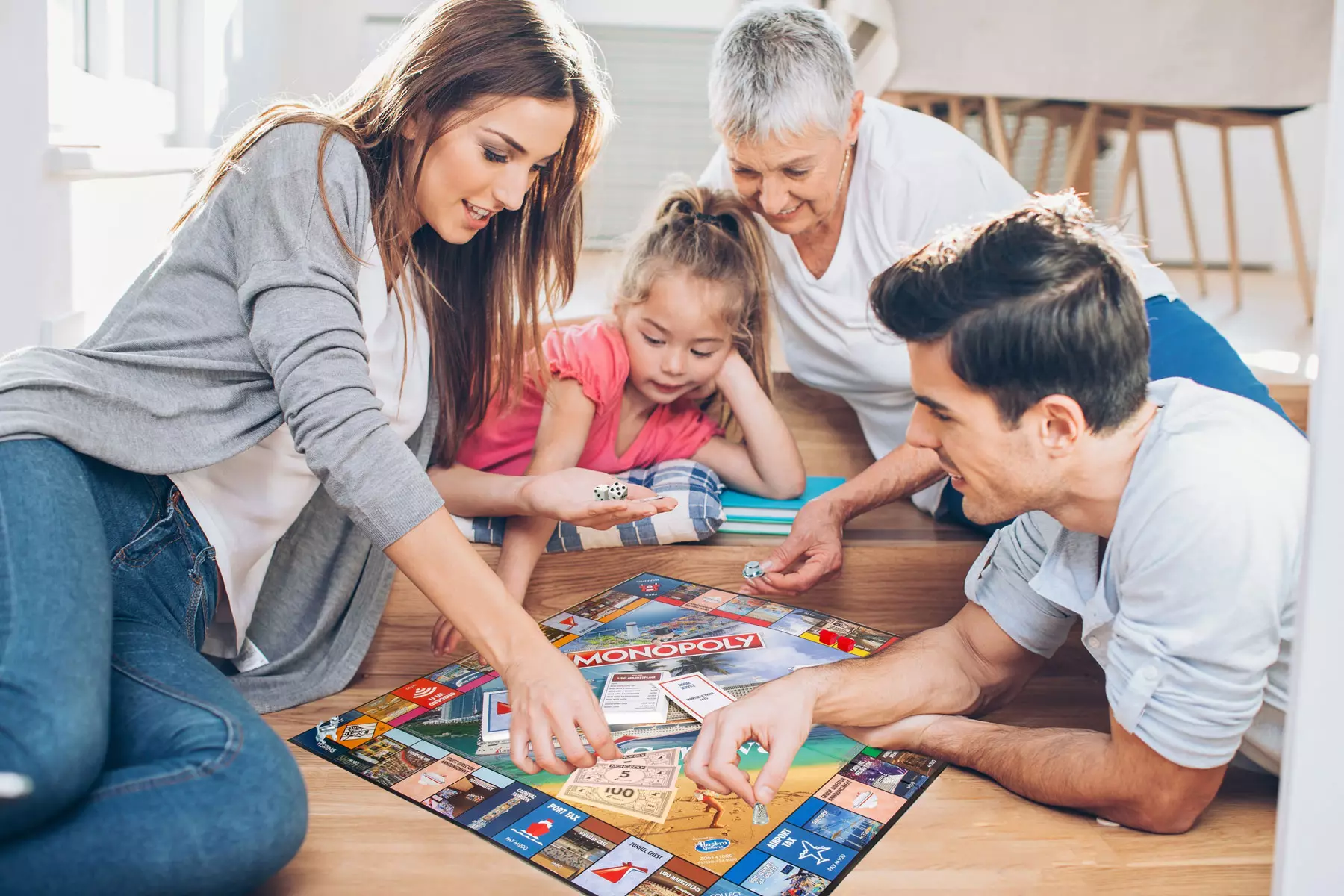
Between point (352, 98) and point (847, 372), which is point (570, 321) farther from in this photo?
point (352, 98)

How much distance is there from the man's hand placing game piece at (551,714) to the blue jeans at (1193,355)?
0.64 metres

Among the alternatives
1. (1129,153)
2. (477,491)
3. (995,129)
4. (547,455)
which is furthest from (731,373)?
(1129,153)

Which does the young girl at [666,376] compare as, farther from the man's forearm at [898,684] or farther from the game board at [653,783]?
the man's forearm at [898,684]

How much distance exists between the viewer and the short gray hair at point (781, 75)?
1529 millimetres

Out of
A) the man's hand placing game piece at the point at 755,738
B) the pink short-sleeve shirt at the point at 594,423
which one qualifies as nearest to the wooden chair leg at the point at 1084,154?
the pink short-sleeve shirt at the point at 594,423

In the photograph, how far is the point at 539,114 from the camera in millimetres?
1208

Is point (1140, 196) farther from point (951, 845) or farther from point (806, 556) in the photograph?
point (951, 845)

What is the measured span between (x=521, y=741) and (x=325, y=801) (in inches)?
10.4

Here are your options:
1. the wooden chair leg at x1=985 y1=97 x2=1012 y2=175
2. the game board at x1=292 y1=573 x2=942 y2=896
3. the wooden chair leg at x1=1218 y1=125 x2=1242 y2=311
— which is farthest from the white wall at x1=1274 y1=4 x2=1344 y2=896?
the wooden chair leg at x1=1218 y1=125 x2=1242 y2=311

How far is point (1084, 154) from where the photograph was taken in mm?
2906

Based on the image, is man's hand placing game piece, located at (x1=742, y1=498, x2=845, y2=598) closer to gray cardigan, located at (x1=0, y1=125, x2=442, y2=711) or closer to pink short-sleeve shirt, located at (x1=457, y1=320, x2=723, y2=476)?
pink short-sleeve shirt, located at (x1=457, y1=320, x2=723, y2=476)

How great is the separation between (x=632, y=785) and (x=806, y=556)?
0.58 m

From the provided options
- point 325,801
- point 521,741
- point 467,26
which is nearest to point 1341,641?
point 521,741

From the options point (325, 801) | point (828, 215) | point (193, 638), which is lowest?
point (325, 801)
